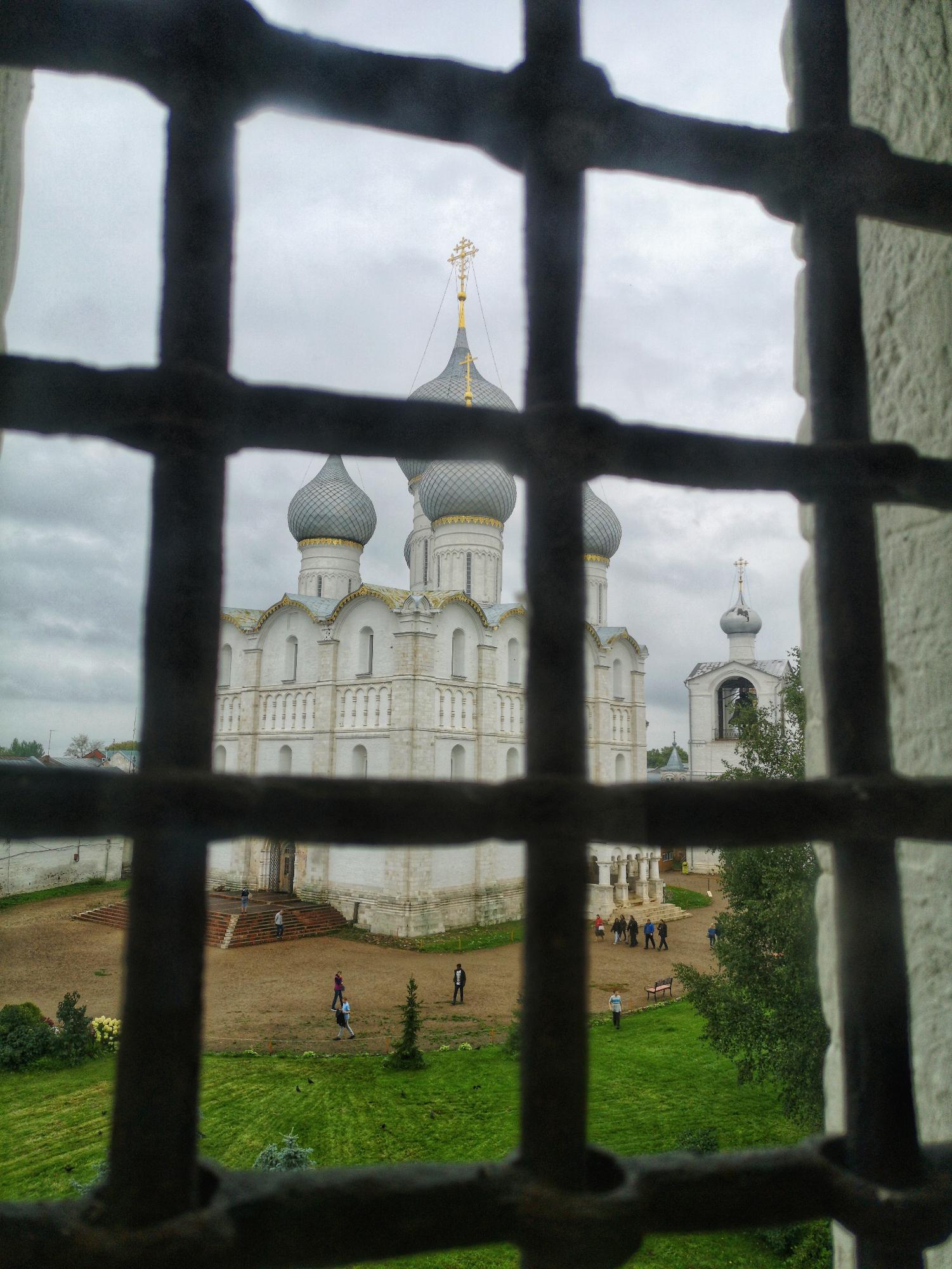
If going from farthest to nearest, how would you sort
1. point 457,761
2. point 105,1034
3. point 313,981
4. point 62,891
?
1. point 62,891
2. point 457,761
3. point 313,981
4. point 105,1034

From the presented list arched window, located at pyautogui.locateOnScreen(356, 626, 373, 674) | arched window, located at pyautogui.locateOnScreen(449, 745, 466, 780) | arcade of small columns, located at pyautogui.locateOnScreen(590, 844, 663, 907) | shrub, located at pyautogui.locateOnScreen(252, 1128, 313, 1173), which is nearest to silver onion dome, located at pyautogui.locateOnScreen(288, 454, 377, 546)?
arched window, located at pyautogui.locateOnScreen(356, 626, 373, 674)

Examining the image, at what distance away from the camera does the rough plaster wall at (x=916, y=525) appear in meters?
1.75

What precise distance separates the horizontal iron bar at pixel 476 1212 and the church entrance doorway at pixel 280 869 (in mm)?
21915

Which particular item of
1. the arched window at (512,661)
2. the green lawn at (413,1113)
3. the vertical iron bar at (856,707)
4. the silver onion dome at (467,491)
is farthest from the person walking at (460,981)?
the vertical iron bar at (856,707)

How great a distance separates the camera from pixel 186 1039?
102cm

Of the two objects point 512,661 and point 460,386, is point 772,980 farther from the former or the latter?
point 460,386

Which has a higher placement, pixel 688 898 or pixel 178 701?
pixel 178 701

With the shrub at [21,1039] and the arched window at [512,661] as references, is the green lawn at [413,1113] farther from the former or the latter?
the arched window at [512,661]

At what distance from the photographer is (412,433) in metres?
1.23

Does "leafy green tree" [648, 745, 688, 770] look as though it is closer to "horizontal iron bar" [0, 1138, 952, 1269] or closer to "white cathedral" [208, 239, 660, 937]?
"white cathedral" [208, 239, 660, 937]

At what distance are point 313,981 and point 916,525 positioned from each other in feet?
53.3

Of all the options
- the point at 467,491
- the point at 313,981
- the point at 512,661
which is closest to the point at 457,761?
the point at 512,661

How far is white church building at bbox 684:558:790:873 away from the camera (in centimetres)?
3381

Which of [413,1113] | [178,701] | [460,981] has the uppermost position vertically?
[178,701]
